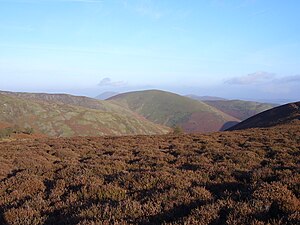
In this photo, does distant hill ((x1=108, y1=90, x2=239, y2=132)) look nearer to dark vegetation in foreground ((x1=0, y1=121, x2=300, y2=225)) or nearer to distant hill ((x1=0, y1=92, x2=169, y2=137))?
distant hill ((x1=0, y1=92, x2=169, y2=137))

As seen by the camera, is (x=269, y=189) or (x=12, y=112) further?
(x=12, y=112)

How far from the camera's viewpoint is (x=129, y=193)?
7141mm

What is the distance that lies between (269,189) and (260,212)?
1.46 m

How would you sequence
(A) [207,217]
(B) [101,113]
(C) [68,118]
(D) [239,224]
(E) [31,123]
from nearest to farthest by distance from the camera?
(D) [239,224]
(A) [207,217]
(E) [31,123]
(C) [68,118]
(B) [101,113]

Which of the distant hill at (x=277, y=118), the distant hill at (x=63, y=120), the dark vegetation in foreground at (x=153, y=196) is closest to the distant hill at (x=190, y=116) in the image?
the distant hill at (x=63, y=120)

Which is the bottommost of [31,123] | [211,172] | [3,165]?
[31,123]

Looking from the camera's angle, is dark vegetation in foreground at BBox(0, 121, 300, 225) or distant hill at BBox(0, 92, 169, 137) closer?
dark vegetation in foreground at BBox(0, 121, 300, 225)

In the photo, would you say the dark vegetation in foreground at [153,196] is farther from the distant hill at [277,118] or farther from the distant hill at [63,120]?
the distant hill at [63,120]

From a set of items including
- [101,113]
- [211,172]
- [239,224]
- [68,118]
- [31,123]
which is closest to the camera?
[239,224]

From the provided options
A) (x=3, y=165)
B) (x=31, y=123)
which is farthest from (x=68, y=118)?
(x=3, y=165)

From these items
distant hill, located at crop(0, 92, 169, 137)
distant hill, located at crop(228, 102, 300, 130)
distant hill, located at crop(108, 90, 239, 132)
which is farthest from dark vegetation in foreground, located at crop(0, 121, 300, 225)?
distant hill, located at crop(108, 90, 239, 132)

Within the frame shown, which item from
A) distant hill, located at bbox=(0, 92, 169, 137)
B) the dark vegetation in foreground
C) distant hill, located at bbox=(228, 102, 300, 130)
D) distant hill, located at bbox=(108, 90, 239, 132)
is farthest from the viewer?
distant hill, located at bbox=(108, 90, 239, 132)

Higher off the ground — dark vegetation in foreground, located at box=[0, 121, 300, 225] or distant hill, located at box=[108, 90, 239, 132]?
dark vegetation in foreground, located at box=[0, 121, 300, 225]

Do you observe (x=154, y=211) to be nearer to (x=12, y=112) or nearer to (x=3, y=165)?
(x=3, y=165)
